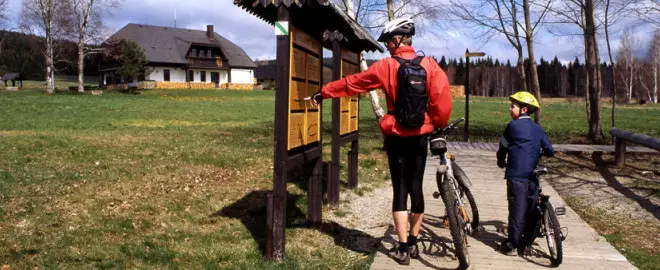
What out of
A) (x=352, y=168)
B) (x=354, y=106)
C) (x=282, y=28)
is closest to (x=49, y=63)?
(x=354, y=106)

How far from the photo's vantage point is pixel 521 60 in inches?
764

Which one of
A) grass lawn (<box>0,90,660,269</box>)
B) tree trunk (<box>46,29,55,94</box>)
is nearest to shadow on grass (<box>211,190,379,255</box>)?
grass lawn (<box>0,90,660,269</box>)

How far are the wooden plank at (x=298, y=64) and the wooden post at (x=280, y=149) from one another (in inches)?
10.4

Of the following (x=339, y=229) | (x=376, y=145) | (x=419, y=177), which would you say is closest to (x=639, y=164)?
Answer: (x=376, y=145)

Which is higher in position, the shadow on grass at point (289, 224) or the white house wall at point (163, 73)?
the white house wall at point (163, 73)

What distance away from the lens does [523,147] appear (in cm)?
546

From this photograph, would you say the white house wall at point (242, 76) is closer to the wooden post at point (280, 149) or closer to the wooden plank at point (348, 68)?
the wooden plank at point (348, 68)

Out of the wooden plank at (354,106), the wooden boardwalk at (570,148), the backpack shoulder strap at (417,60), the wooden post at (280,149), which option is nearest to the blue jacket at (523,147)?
the backpack shoulder strap at (417,60)

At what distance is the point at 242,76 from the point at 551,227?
75.3 meters

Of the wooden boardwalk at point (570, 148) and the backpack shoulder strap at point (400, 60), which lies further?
the wooden boardwalk at point (570, 148)

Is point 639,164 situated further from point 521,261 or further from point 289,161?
point 289,161

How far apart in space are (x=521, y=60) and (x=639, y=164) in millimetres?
8211

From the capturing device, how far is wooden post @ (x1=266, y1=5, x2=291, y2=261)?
5.14 m

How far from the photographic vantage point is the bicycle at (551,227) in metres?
5.17
